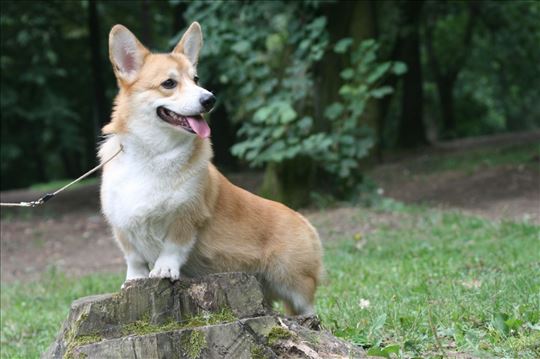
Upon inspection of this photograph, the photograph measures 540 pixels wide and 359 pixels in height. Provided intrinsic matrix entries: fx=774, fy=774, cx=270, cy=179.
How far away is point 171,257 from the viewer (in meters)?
4.06

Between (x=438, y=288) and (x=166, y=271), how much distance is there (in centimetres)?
291

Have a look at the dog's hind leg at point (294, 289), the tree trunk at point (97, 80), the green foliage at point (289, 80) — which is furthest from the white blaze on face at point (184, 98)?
the tree trunk at point (97, 80)

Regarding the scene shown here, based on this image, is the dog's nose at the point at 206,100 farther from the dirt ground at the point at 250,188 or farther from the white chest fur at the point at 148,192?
the dirt ground at the point at 250,188

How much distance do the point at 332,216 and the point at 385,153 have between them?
1189 cm

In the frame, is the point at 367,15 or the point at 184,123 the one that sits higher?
the point at 184,123

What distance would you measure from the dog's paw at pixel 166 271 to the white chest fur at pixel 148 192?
18 centimetres

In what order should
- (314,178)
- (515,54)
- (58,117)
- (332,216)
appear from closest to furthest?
1. (332,216)
2. (314,178)
3. (58,117)
4. (515,54)

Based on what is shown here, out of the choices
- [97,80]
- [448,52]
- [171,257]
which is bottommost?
[448,52]

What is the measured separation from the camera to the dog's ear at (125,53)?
4.35m

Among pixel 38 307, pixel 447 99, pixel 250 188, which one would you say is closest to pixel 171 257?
pixel 38 307

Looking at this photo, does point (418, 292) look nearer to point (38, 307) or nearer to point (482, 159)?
point (38, 307)

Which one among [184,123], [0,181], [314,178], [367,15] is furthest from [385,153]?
[184,123]

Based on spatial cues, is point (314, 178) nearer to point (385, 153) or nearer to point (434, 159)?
point (434, 159)

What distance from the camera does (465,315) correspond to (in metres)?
4.77
